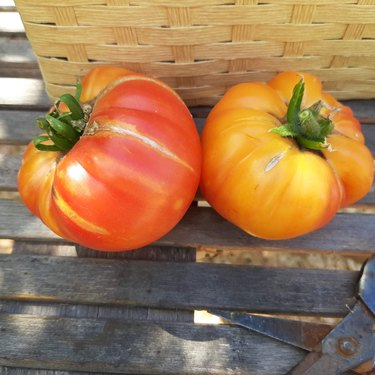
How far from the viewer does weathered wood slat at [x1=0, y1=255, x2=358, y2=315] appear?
83 cm

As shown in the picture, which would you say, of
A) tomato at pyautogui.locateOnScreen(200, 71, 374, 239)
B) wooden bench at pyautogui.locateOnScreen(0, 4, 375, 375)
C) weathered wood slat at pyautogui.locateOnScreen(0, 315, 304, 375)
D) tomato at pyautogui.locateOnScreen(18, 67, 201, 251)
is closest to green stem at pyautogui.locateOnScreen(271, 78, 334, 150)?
tomato at pyautogui.locateOnScreen(200, 71, 374, 239)

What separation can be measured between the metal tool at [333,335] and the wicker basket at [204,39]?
0.45 m

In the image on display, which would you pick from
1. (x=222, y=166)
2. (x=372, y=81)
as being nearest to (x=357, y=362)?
(x=222, y=166)

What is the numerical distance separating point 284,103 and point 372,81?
32 cm

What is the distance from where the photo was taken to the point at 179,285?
85cm

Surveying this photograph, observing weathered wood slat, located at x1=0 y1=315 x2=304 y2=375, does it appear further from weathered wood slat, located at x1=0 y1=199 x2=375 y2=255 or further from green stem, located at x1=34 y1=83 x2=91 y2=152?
green stem, located at x1=34 y1=83 x2=91 y2=152

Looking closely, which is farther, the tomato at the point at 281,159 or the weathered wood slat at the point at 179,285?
the weathered wood slat at the point at 179,285

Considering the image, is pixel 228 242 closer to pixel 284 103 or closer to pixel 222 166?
→ pixel 222 166

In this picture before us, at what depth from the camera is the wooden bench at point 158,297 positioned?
787mm

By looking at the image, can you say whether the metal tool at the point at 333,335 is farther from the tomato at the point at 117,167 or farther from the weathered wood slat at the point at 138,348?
the tomato at the point at 117,167

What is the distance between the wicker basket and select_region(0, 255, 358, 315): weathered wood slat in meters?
0.40

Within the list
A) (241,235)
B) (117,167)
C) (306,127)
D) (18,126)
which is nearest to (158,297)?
(241,235)

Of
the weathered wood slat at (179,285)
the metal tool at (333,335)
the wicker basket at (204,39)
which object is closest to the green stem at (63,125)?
the wicker basket at (204,39)

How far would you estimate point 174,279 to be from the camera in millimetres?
851
